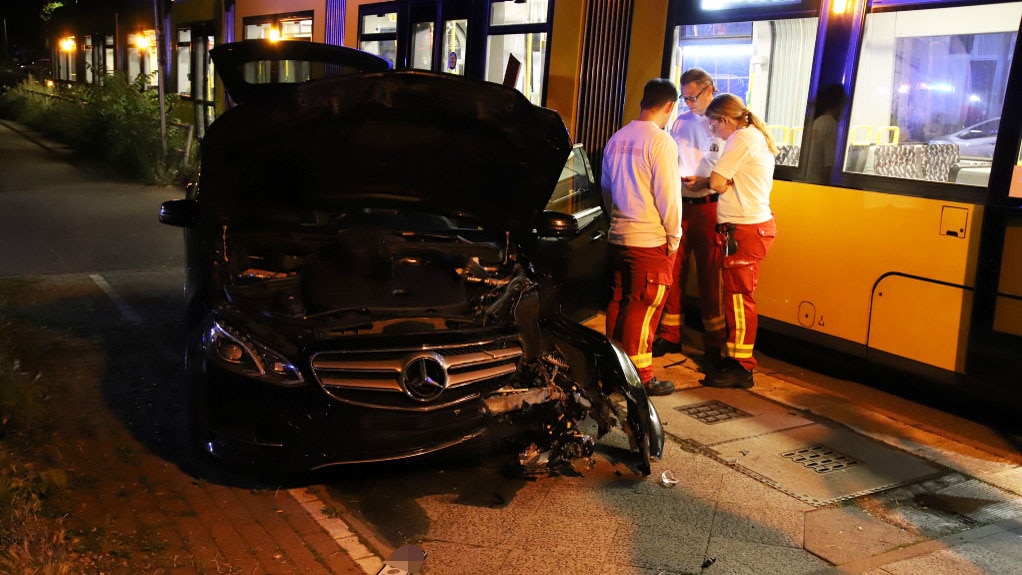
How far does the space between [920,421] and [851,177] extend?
1648 millimetres

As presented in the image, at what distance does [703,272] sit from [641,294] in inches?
41.4

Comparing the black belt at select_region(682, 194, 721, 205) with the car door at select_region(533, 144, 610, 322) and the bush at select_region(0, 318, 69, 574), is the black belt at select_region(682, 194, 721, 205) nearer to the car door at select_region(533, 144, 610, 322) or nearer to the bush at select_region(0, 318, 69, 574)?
the car door at select_region(533, 144, 610, 322)

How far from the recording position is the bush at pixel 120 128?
16125 millimetres

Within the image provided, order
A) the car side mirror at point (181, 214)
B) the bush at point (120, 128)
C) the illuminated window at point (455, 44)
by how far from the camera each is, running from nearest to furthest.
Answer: the car side mirror at point (181, 214) < the illuminated window at point (455, 44) < the bush at point (120, 128)

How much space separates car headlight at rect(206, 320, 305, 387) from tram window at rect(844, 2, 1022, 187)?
4.13 m

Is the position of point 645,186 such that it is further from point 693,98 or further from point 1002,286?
point 1002,286

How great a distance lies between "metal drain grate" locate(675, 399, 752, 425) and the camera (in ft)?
18.7

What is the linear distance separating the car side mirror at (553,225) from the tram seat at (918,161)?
7.36 feet

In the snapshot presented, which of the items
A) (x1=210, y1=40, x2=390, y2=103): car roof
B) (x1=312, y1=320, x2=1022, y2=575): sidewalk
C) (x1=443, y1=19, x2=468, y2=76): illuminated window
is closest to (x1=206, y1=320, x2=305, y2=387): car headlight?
(x1=312, y1=320, x2=1022, y2=575): sidewalk

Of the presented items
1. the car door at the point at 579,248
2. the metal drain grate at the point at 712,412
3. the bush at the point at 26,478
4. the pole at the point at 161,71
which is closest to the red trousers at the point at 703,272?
the car door at the point at 579,248

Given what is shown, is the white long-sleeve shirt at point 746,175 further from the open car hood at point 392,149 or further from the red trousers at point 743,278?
the open car hood at point 392,149

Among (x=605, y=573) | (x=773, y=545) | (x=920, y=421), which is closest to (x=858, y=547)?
(x=773, y=545)

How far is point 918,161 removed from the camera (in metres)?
5.96

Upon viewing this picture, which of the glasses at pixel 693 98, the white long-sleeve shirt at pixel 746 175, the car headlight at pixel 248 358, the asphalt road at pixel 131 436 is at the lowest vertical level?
the asphalt road at pixel 131 436
